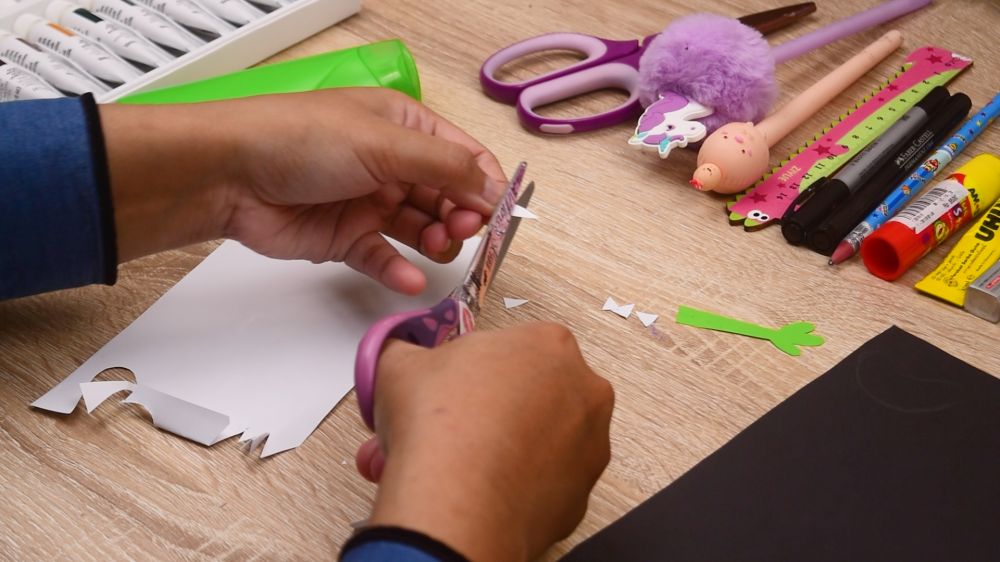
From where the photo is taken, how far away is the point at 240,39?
2.88ft

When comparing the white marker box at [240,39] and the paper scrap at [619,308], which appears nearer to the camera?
the paper scrap at [619,308]

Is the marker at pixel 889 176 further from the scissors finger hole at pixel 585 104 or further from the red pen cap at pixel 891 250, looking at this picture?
the scissors finger hole at pixel 585 104

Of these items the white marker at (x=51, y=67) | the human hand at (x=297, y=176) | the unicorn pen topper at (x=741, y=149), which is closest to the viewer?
the human hand at (x=297, y=176)

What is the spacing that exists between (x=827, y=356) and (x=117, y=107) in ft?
1.59

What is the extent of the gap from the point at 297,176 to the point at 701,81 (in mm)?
328

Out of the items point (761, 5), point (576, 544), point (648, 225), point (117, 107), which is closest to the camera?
point (576, 544)

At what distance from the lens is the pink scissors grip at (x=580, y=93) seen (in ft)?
2.70

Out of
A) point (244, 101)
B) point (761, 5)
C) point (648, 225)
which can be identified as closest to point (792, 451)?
point (648, 225)

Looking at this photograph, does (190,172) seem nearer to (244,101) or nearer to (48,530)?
(244,101)

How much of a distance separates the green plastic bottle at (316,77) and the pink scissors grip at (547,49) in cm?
8

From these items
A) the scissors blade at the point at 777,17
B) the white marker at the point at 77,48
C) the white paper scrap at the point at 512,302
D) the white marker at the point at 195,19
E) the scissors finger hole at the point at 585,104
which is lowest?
the white paper scrap at the point at 512,302

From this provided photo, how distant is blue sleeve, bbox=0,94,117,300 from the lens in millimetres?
590

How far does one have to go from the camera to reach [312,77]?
0.81 m

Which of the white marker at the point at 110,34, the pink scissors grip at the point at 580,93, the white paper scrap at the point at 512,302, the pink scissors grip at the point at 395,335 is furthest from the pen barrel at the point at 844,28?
the white marker at the point at 110,34
